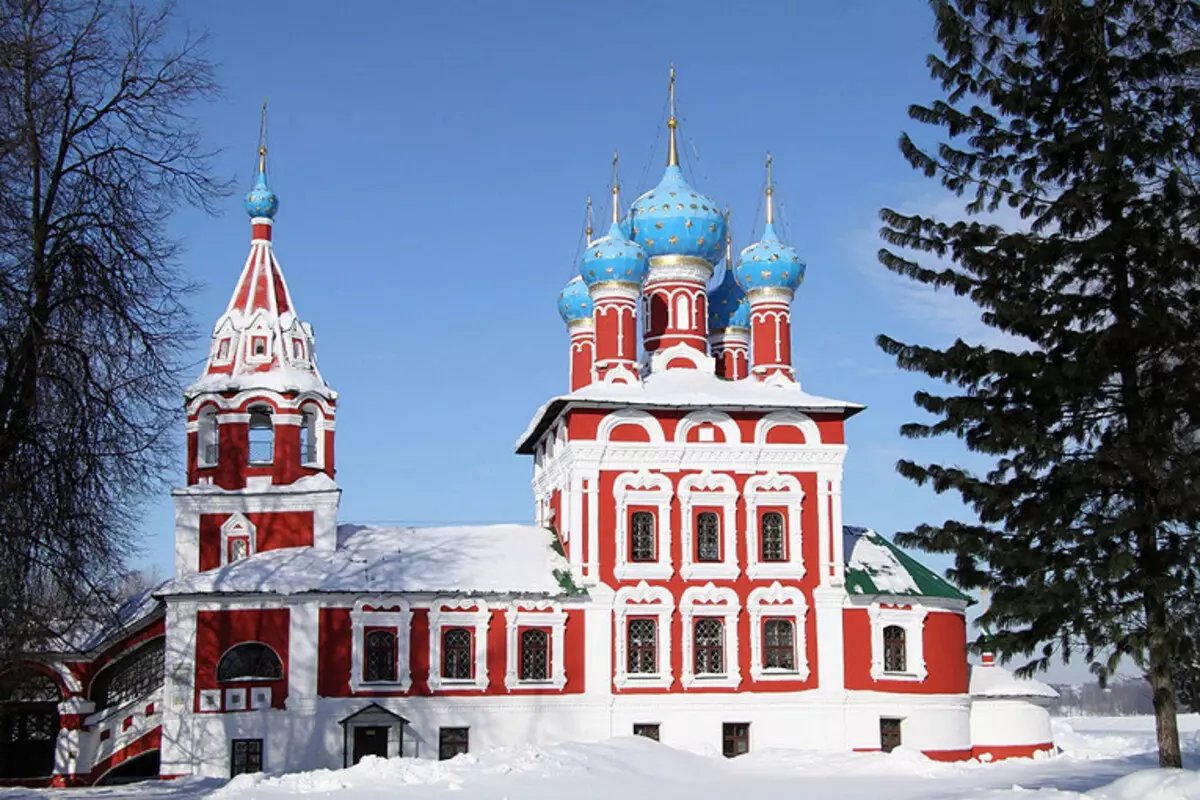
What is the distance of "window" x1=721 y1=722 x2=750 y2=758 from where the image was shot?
28250mm

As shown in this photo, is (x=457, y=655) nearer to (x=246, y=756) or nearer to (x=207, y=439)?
(x=246, y=756)

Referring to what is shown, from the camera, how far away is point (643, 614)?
28484mm

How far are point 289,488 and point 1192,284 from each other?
1849 centimetres

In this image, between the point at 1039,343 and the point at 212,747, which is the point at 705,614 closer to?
the point at 212,747

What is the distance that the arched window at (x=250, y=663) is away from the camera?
87.5 feet

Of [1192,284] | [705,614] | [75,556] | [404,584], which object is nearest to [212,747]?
[404,584]

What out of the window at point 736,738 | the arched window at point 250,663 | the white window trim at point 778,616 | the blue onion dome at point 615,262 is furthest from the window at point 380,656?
the blue onion dome at point 615,262

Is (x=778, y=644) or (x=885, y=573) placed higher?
(x=885, y=573)

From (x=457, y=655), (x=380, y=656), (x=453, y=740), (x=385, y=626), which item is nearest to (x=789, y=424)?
(x=457, y=655)

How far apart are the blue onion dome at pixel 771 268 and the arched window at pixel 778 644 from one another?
25.2 feet

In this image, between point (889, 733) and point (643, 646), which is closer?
point (643, 646)

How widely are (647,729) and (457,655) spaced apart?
4.00 metres

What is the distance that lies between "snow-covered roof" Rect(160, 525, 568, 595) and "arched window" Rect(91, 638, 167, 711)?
6.79 feet

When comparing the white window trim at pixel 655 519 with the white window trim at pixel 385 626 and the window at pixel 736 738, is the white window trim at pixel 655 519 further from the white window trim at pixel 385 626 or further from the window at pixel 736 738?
the white window trim at pixel 385 626
